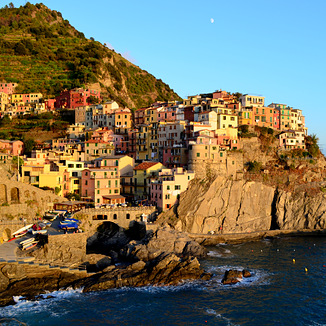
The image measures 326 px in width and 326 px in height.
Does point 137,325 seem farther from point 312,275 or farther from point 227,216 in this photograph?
point 227,216

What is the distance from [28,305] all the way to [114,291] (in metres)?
7.91

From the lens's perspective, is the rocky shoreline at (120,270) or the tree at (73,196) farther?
the tree at (73,196)

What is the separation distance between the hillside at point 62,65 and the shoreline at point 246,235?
219 ft

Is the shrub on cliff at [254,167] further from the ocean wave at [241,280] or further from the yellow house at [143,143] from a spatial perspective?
the ocean wave at [241,280]

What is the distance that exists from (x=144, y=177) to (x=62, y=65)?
81.2 m

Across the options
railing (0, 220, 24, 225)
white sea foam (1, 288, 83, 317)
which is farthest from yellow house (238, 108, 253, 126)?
white sea foam (1, 288, 83, 317)

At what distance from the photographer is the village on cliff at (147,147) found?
2514 inches

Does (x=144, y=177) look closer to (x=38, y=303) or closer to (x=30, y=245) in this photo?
(x=30, y=245)

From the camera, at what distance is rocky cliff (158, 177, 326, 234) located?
2389 inches

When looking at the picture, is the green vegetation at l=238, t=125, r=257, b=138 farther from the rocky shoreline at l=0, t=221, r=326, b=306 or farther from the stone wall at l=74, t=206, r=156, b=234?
the rocky shoreline at l=0, t=221, r=326, b=306

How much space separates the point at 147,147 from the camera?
8006 cm

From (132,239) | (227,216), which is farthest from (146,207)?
(227,216)

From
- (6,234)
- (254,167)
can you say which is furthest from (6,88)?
(6,234)

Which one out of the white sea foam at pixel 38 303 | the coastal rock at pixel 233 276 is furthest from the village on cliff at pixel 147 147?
the white sea foam at pixel 38 303
